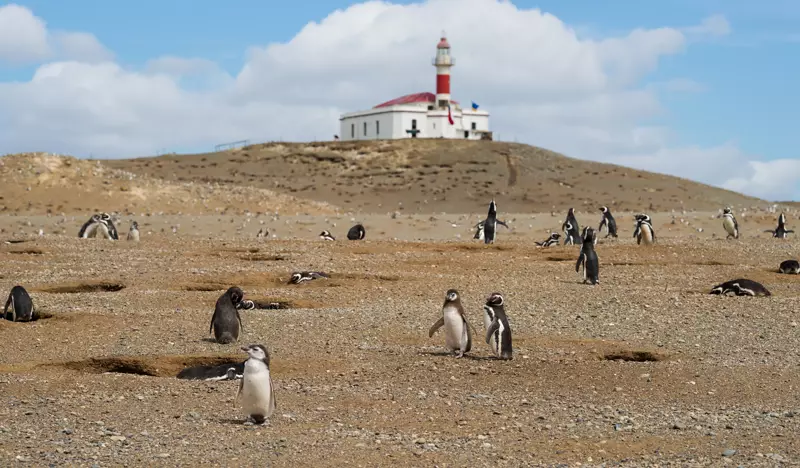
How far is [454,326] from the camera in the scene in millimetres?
10688

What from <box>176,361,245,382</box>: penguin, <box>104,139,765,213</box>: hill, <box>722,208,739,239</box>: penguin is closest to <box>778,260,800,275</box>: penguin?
<box>722,208,739,239</box>: penguin

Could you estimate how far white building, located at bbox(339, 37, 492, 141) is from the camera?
66438 millimetres

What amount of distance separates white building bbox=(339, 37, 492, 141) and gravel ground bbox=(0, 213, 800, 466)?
4757 cm

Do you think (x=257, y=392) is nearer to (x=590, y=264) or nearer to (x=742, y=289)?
(x=742, y=289)

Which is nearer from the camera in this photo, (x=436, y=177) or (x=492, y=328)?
(x=492, y=328)

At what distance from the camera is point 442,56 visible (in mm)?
71562

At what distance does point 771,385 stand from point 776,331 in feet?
9.37

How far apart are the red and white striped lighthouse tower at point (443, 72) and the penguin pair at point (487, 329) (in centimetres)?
5945

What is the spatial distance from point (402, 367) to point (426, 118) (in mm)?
57642

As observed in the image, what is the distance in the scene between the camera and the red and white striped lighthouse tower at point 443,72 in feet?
230

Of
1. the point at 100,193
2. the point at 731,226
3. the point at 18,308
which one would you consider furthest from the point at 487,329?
the point at 100,193

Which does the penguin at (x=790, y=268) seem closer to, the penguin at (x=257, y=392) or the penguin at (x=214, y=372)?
the penguin at (x=214, y=372)

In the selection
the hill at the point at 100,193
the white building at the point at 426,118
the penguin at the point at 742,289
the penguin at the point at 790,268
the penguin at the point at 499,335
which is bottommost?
the penguin at the point at 499,335

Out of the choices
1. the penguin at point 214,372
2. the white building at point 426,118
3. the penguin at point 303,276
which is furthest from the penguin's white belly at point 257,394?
the white building at point 426,118
